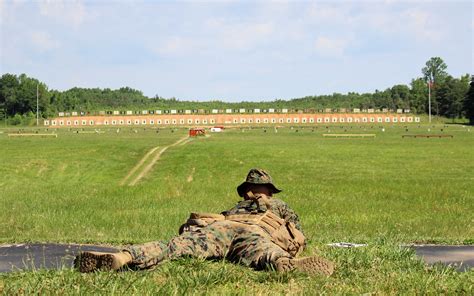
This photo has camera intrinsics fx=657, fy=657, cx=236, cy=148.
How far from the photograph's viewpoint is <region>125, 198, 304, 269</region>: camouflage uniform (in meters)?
8.48

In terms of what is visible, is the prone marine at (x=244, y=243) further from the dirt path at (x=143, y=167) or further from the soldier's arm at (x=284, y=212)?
→ the dirt path at (x=143, y=167)

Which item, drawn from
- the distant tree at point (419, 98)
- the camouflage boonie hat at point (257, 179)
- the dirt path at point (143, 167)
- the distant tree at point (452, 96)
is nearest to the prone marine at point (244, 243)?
the camouflage boonie hat at point (257, 179)

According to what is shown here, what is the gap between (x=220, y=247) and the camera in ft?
29.9

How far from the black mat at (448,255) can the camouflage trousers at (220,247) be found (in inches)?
116

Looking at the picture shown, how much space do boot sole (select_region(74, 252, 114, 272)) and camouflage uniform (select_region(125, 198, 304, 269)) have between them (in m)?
0.38

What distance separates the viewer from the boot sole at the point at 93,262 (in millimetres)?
8031

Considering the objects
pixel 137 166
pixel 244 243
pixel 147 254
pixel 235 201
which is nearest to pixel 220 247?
pixel 244 243

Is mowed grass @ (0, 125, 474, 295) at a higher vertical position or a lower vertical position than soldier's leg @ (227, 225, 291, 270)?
lower

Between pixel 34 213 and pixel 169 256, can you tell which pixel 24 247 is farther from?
pixel 34 213

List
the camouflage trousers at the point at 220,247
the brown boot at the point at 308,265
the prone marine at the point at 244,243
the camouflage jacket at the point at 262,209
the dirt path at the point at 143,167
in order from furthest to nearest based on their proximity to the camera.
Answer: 1. the dirt path at the point at 143,167
2. the camouflage jacket at the point at 262,209
3. the camouflage trousers at the point at 220,247
4. the prone marine at the point at 244,243
5. the brown boot at the point at 308,265

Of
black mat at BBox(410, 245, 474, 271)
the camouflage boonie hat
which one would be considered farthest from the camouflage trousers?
black mat at BBox(410, 245, 474, 271)

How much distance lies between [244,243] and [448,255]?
4.24 m

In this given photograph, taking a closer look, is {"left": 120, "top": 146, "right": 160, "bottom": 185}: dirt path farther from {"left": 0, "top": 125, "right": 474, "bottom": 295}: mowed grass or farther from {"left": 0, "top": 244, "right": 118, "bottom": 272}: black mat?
{"left": 0, "top": 244, "right": 118, "bottom": 272}: black mat

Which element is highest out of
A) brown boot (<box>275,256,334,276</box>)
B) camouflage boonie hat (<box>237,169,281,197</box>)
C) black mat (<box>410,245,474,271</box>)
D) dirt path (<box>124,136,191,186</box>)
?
camouflage boonie hat (<box>237,169,281,197</box>)
